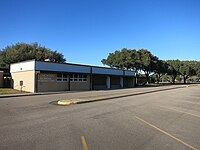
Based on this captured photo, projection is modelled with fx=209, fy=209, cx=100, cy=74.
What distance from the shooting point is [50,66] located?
3192 cm

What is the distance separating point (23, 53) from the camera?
54.6m

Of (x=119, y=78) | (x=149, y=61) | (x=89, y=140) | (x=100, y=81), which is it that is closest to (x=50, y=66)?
(x=100, y=81)

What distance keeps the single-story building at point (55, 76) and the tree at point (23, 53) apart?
17.1 m

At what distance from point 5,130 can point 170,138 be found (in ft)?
18.5

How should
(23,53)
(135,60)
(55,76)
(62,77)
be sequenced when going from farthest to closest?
(135,60) → (23,53) → (62,77) → (55,76)

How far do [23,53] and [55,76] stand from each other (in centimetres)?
2614

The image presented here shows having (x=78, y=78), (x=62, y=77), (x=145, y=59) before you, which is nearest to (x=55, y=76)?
(x=62, y=77)

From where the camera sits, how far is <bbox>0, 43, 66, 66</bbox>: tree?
53281 mm

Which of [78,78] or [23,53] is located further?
[23,53]

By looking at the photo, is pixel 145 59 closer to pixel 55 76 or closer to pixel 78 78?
pixel 78 78

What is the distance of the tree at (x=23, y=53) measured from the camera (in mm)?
53281

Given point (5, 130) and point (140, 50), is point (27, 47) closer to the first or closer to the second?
point (140, 50)

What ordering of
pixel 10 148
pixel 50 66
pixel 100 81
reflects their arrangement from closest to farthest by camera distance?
1. pixel 10 148
2. pixel 50 66
3. pixel 100 81

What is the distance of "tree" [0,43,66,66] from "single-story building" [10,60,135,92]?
17.1 m
